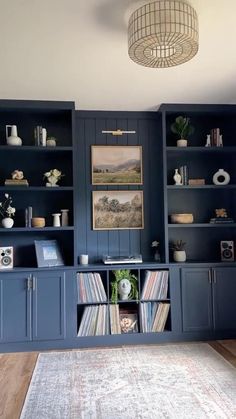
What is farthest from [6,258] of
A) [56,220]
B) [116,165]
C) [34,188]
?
[116,165]

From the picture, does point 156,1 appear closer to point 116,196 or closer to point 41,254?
point 116,196

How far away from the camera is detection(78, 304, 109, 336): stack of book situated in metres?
3.47

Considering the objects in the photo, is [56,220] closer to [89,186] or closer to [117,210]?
[89,186]

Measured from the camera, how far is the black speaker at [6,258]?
11.4 feet

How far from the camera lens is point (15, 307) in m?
3.34

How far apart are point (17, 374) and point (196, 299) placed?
1.87 metres

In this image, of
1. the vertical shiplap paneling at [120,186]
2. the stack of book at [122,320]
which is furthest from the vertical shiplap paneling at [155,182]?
the stack of book at [122,320]

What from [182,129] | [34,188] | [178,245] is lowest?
[178,245]

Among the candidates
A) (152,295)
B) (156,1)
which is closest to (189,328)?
(152,295)

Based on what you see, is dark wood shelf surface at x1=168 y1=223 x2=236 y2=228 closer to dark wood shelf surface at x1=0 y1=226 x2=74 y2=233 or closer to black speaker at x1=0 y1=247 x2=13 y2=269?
dark wood shelf surface at x1=0 y1=226 x2=74 y2=233

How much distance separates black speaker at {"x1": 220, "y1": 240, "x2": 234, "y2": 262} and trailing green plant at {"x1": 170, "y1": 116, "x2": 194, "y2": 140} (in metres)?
1.29

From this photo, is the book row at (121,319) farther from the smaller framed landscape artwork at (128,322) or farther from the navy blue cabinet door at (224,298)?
the navy blue cabinet door at (224,298)

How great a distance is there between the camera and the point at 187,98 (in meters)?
3.55

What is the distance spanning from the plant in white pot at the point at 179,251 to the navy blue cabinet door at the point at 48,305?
48.8 inches
